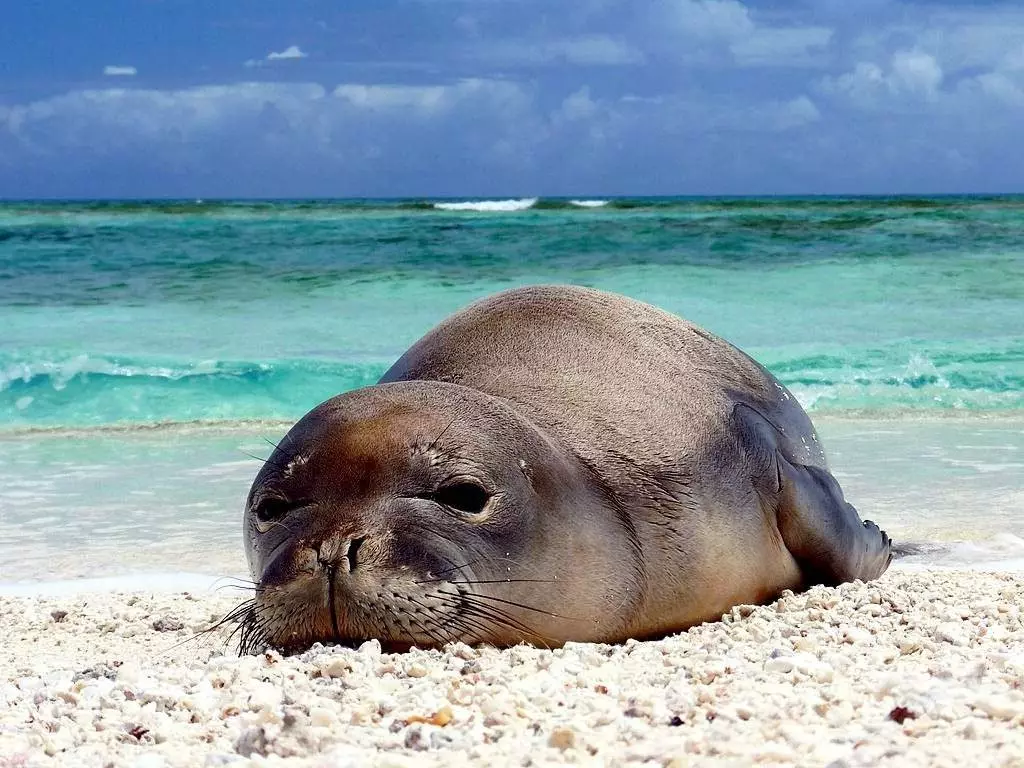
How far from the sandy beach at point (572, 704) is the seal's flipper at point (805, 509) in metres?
0.60

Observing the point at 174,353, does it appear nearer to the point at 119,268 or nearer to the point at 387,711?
the point at 119,268

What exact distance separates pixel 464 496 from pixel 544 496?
0.26 meters

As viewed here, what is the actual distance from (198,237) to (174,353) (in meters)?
18.9

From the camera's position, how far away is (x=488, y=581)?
12.8 ft

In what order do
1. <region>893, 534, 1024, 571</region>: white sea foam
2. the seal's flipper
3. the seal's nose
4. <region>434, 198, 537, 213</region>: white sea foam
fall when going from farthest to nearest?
<region>434, 198, 537, 213</region>: white sea foam
<region>893, 534, 1024, 571</region>: white sea foam
the seal's flipper
the seal's nose

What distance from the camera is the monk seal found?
12.3 ft

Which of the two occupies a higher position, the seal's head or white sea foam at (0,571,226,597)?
the seal's head

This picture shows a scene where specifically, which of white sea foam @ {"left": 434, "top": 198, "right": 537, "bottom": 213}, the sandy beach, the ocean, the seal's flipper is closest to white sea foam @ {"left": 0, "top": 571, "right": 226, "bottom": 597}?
the ocean

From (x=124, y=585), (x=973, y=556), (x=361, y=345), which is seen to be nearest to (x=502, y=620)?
(x=124, y=585)

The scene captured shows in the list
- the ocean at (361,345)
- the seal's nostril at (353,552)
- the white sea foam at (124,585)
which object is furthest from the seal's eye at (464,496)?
the ocean at (361,345)

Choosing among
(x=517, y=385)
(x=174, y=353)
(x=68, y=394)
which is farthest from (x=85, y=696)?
(x=174, y=353)

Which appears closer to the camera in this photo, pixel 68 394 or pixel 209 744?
pixel 209 744

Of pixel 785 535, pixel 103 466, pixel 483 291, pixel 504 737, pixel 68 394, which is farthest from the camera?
pixel 483 291

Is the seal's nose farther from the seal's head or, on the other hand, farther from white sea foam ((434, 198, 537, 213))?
white sea foam ((434, 198, 537, 213))
